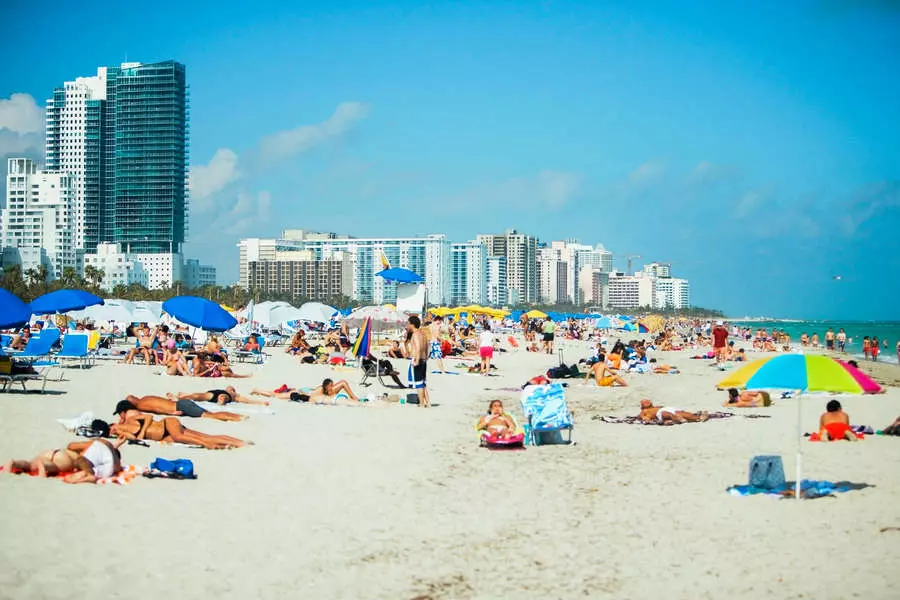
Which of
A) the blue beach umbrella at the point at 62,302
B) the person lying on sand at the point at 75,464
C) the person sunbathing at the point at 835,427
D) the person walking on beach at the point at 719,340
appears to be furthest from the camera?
the person walking on beach at the point at 719,340

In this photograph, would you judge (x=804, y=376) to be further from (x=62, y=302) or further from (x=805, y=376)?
(x=62, y=302)

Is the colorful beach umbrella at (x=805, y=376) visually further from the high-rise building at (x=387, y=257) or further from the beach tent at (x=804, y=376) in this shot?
the high-rise building at (x=387, y=257)

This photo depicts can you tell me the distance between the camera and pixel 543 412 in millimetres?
10664

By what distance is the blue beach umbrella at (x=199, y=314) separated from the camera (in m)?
18.0

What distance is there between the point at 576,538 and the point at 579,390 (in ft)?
41.2

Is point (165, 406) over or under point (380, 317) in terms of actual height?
under

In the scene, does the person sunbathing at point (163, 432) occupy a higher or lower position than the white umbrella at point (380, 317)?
lower

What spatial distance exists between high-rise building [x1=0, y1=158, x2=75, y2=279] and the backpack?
14209cm

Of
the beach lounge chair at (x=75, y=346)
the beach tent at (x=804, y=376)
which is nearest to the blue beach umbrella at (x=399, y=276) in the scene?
the beach lounge chair at (x=75, y=346)

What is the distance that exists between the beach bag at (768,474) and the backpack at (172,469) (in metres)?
5.11

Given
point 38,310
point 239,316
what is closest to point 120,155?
point 239,316

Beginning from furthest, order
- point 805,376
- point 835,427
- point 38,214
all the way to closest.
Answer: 1. point 38,214
2. point 835,427
3. point 805,376

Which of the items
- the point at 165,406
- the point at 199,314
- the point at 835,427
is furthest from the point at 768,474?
the point at 199,314

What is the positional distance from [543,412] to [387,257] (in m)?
175
